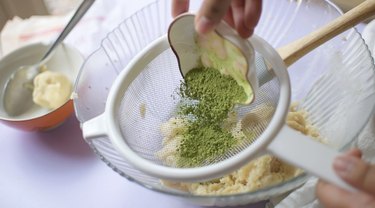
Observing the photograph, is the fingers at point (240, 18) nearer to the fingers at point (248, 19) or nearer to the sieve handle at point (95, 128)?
the fingers at point (248, 19)

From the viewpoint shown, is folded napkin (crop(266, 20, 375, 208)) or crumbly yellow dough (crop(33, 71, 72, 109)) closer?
folded napkin (crop(266, 20, 375, 208))

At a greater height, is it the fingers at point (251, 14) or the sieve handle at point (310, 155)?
the fingers at point (251, 14)

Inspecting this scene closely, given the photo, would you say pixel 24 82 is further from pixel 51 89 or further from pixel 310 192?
pixel 310 192

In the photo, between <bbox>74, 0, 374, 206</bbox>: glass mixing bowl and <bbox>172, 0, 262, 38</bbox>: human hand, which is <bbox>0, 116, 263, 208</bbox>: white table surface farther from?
<bbox>172, 0, 262, 38</bbox>: human hand

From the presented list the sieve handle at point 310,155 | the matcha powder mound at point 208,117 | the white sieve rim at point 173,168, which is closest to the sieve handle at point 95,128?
the white sieve rim at point 173,168

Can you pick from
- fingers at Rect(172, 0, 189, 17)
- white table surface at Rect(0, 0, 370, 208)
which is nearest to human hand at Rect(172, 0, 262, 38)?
fingers at Rect(172, 0, 189, 17)
